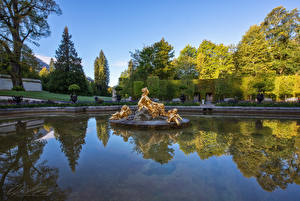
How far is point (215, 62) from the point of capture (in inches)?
1188

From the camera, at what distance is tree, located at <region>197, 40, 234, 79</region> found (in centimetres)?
2941

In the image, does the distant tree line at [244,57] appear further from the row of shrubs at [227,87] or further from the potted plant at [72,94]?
the potted plant at [72,94]

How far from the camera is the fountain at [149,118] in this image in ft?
22.0

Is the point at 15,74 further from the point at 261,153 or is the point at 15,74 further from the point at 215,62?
the point at 215,62

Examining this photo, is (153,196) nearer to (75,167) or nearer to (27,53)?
(75,167)

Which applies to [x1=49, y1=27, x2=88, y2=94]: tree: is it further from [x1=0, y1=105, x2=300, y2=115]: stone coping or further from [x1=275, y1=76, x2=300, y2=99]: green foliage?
[x1=275, y1=76, x2=300, y2=99]: green foliage

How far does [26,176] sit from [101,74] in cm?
5283

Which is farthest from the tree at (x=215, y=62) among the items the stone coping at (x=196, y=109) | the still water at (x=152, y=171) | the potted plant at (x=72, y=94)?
the still water at (x=152, y=171)

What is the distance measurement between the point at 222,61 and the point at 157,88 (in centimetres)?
A: 1712

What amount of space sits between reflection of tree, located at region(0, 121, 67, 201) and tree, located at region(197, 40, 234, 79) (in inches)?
1259

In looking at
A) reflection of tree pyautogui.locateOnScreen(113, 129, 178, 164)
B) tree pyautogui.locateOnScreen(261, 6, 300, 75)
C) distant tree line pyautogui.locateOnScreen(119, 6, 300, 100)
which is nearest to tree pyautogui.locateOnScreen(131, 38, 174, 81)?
distant tree line pyautogui.locateOnScreen(119, 6, 300, 100)

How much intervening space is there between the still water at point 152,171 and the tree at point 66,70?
3352 cm

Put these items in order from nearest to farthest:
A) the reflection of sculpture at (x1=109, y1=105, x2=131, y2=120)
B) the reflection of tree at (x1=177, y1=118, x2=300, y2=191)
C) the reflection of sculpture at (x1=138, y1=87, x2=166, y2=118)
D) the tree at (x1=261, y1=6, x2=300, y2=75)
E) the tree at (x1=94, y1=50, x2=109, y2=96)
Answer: the reflection of tree at (x1=177, y1=118, x2=300, y2=191), the reflection of sculpture at (x1=138, y1=87, x2=166, y2=118), the reflection of sculpture at (x1=109, y1=105, x2=131, y2=120), the tree at (x1=261, y1=6, x2=300, y2=75), the tree at (x1=94, y1=50, x2=109, y2=96)

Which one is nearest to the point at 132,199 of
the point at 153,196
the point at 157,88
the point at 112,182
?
the point at 153,196
